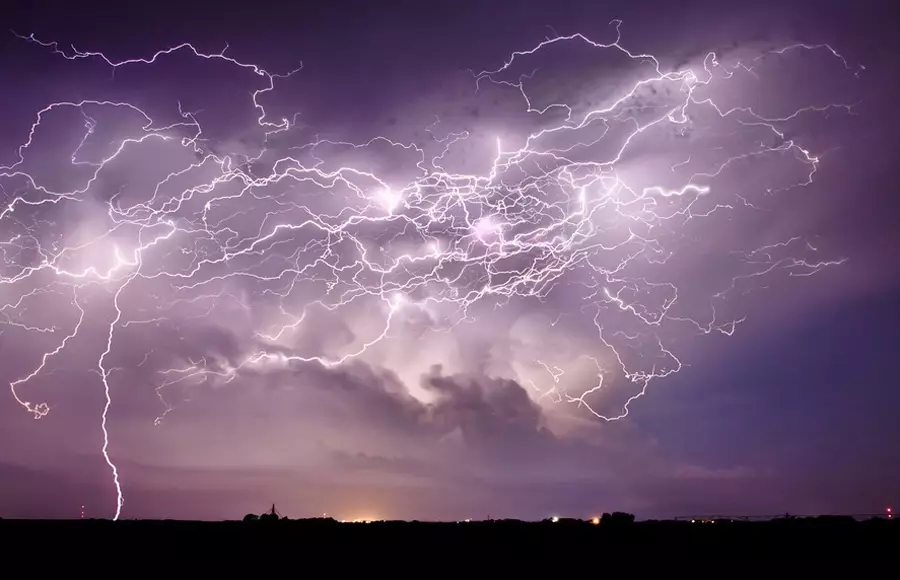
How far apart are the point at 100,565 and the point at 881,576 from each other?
10502 mm

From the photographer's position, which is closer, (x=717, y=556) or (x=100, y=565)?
(x=100, y=565)

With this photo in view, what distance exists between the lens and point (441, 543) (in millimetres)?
11664

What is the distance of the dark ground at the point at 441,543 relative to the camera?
10.3 meters

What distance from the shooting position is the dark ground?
10336 mm

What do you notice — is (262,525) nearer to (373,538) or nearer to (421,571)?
(373,538)

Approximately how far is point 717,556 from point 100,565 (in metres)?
8.98

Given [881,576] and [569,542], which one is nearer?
[881,576]

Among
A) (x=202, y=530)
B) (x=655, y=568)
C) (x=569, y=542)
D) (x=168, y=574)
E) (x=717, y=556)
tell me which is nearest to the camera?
(x=168, y=574)

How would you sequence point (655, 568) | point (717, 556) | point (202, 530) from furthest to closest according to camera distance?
1. point (202, 530)
2. point (717, 556)
3. point (655, 568)

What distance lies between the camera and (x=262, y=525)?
43.6 ft

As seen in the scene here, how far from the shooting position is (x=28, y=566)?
9.26 m

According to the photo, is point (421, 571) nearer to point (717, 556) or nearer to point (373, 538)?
point (373, 538)

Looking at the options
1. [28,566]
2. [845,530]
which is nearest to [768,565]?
[845,530]

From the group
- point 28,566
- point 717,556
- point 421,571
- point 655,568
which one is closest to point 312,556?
point 421,571
